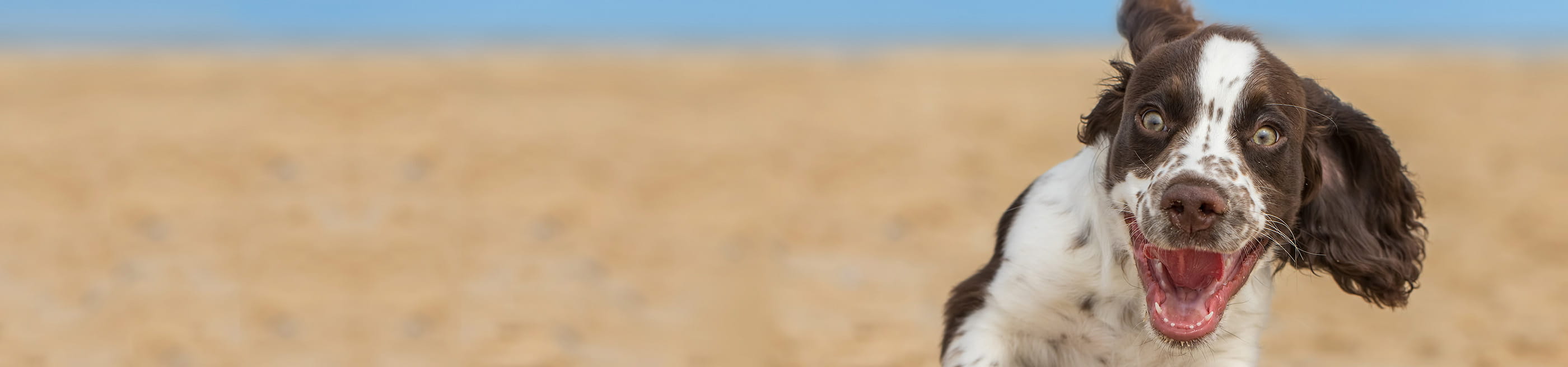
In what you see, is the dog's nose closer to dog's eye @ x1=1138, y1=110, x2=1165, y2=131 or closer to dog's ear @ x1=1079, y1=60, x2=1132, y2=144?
dog's eye @ x1=1138, y1=110, x2=1165, y2=131

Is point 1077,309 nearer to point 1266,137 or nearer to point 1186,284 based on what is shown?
point 1186,284

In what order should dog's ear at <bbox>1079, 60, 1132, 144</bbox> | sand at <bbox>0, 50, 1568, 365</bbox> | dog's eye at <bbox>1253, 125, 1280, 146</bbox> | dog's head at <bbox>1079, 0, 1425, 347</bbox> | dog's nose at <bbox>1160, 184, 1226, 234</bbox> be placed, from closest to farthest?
dog's nose at <bbox>1160, 184, 1226, 234</bbox> → dog's head at <bbox>1079, 0, 1425, 347</bbox> → dog's eye at <bbox>1253, 125, 1280, 146</bbox> → dog's ear at <bbox>1079, 60, 1132, 144</bbox> → sand at <bbox>0, 50, 1568, 365</bbox>

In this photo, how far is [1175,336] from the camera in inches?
122

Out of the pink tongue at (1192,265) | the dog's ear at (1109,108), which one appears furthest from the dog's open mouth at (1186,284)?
the dog's ear at (1109,108)

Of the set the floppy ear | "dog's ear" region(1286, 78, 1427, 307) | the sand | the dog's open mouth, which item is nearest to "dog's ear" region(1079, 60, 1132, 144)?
the floppy ear

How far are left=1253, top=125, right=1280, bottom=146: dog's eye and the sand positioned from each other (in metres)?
0.69

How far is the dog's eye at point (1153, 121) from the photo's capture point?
3.04 m

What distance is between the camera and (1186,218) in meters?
2.83

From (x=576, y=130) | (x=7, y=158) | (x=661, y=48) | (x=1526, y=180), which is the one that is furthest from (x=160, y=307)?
(x=661, y=48)

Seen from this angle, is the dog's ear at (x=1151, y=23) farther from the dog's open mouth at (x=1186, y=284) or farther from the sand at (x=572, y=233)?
the dog's open mouth at (x=1186, y=284)

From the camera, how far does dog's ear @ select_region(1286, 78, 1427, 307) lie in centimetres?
341

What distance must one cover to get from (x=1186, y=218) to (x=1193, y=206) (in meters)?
0.04

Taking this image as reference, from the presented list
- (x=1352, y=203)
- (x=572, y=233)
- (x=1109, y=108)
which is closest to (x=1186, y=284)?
(x=1109, y=108)

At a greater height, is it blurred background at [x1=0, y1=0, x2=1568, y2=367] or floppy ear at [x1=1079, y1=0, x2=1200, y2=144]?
floppy ear at [x1=1079, y1=0, x2=1200, y2=144]
